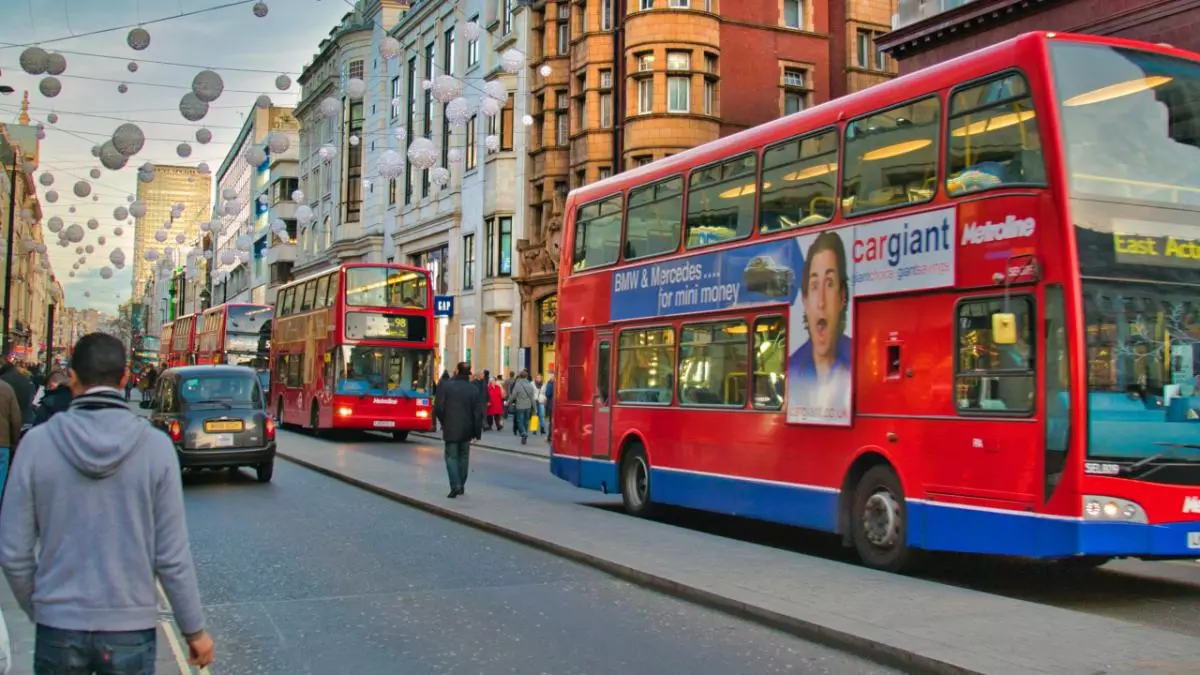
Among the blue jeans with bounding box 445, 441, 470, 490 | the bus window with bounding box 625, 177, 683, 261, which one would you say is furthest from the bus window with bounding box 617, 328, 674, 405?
the blue jeans with bounding box 445, 441, 470, 490

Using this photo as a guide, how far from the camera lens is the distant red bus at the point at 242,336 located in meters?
47.9

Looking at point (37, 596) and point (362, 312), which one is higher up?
point (362, 312)

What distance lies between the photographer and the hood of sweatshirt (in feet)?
12.3

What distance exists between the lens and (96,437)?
12.3 feet

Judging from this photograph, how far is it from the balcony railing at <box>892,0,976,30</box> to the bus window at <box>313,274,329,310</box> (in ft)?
50.6

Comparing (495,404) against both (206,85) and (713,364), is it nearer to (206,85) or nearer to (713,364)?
(206,85)

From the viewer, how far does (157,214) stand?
15188cm

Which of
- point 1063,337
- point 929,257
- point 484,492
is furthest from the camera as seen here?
point 484,492

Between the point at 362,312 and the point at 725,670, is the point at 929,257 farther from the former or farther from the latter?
the point at 362,312

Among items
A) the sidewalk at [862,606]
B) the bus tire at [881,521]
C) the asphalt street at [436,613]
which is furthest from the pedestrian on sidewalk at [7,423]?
the bus tire at [881,521]

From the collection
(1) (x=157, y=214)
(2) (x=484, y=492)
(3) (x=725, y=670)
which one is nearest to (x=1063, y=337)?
(3) (x=725, y=670)

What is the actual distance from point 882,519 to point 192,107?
12.8 metres

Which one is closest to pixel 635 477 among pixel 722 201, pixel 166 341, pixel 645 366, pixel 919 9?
pixel 645 366

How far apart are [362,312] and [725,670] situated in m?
25.1
